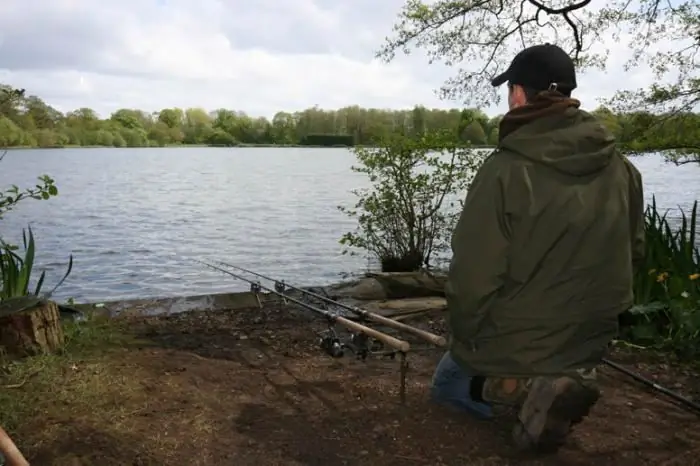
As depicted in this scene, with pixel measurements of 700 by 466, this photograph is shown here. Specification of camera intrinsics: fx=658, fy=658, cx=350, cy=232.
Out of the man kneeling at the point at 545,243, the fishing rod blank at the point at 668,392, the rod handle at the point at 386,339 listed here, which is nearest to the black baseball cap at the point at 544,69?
the man kneeling at the point at 545,243

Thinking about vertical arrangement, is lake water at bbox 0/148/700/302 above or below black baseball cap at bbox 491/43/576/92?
below

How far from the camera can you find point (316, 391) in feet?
13.7

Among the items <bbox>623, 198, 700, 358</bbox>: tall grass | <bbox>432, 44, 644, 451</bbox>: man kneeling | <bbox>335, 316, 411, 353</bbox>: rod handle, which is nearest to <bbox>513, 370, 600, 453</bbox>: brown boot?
<bbox>432, 44, 644, 451</bbox>: man kneeling

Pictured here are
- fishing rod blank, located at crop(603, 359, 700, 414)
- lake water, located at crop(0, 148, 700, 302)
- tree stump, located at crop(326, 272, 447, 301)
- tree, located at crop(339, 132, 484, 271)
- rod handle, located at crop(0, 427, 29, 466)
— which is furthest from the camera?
lake water, located at crop(0, 148, 700, 302)

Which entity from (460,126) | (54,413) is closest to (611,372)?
(54,413)

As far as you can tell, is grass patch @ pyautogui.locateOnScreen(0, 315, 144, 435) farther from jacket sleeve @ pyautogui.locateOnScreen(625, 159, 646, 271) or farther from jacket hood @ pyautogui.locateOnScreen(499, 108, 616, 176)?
jacket sleeve @ pyautogui.locateOnScreen(625, 159, 646, 271)

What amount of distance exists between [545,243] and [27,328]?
368 centimetres

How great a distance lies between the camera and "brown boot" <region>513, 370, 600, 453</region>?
9.63ft

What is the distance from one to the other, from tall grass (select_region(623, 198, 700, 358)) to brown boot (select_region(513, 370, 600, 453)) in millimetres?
1904

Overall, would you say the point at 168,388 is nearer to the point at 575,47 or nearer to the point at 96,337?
the point at 96,337

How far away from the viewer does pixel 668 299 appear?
5.11 meters

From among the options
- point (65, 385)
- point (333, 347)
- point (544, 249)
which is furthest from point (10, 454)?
point (333, 347)

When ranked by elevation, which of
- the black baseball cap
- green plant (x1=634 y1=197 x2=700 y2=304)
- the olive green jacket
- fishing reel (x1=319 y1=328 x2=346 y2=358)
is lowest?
fishing reel (x1=319 y1=328 x2=346 y2=358)

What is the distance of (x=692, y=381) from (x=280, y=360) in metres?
2.84
